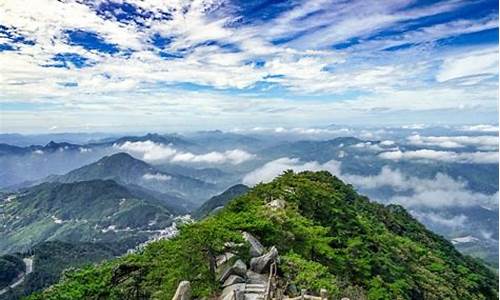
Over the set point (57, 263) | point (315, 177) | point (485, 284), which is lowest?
point (57, 263)

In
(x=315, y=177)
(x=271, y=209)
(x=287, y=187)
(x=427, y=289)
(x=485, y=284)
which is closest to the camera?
(x=271, y=209)

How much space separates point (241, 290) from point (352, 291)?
520 cm

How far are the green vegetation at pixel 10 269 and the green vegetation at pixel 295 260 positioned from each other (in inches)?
4341

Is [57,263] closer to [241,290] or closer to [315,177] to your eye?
[315,177]

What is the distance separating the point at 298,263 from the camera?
16.4m

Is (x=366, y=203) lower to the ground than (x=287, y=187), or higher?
lower

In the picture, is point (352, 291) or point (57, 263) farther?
point (57, 263)

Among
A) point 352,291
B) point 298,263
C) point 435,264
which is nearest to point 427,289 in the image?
point 435,264

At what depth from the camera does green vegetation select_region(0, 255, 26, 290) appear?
386ft

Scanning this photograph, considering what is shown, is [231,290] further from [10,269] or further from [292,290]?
[10,269]

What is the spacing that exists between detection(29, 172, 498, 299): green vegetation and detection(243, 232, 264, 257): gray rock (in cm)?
70

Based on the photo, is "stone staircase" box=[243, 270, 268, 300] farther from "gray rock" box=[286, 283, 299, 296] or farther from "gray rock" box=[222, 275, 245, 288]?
"gray rock" box=[286, 283, 299, 296]

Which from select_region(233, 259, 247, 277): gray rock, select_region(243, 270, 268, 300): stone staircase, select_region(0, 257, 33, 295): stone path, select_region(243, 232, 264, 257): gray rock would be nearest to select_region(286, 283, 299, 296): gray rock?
select_region(243, 270, 268, 300): stone staircase

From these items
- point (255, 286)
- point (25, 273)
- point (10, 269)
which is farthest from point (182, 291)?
point (25, 273)
